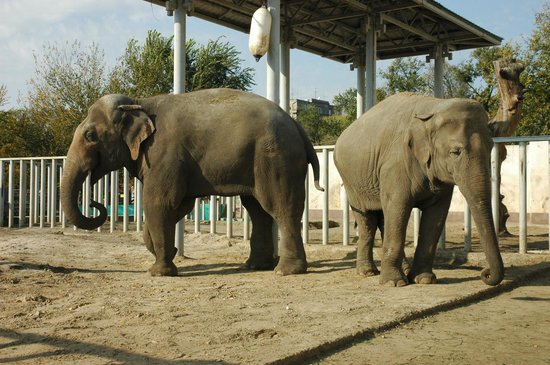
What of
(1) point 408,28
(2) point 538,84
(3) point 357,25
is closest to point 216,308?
(1) point 408,28

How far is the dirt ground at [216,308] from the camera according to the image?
170 inches

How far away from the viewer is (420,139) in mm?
6992

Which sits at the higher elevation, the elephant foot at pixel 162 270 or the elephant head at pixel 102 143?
the elephant head at pixel 102 143

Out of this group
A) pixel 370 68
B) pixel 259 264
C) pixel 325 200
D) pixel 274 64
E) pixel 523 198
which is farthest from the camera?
pixel 370 68

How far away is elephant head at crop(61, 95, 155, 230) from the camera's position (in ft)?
27.6

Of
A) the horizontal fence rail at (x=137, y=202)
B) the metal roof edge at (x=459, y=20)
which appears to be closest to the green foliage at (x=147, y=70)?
the horizontal fence rail at (x=137, y=202)

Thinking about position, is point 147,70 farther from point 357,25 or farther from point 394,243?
point 394,243

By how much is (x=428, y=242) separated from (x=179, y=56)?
16.4 ft

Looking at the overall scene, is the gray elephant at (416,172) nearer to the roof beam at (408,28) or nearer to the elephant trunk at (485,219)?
the elephant trunk at (485,219)

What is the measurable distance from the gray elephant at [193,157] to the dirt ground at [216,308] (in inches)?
28.7

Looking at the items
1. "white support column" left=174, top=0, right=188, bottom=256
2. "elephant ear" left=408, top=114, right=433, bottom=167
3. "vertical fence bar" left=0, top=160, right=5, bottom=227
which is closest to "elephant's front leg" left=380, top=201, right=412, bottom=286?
"elephant ear" left=408, top=114, right=433, bottom=167

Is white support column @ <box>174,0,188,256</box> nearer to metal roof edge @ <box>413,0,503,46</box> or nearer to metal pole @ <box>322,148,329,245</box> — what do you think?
metal pole @ <box>322,148,329,245</box>

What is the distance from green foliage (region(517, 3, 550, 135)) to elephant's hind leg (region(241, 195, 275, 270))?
71.3 feet

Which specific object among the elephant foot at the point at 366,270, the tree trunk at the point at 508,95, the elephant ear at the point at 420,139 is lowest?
the elephant foot at the point at 366,270
